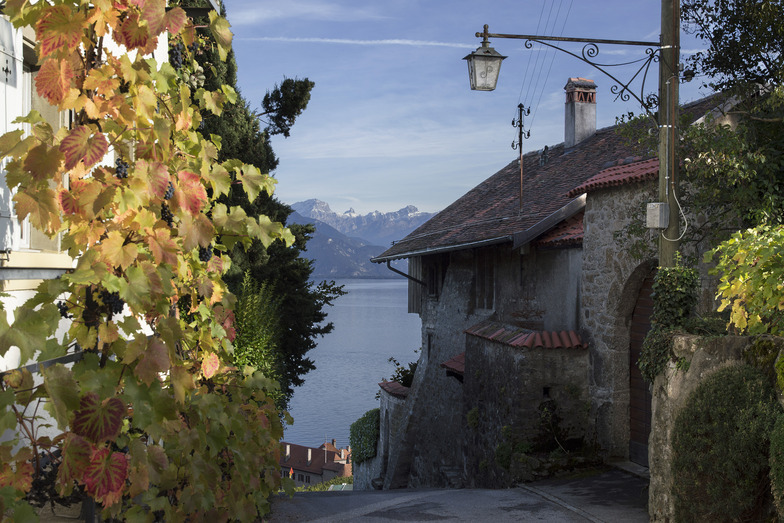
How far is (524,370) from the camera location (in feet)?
35.0

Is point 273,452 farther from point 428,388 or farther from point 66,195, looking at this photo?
point 428,388

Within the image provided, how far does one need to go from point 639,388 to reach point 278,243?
9.27 metres

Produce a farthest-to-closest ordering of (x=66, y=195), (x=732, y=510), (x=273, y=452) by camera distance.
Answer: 1. (x=732, y=510)
2. (x=273, y=452)
3. (x=66, y=195)

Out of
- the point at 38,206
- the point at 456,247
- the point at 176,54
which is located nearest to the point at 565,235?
the point at 456,247

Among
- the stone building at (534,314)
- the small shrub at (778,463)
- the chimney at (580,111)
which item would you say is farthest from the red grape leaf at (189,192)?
the chimney at (580,111)

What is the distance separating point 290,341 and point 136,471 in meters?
14.0

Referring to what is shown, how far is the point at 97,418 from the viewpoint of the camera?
90.8 inches

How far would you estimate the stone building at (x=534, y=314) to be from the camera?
33.3 feet

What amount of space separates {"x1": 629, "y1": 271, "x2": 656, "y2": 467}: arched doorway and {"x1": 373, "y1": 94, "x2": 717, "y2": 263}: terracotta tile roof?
270cm

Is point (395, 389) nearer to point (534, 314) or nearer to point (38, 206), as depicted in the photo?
point (534, 314)

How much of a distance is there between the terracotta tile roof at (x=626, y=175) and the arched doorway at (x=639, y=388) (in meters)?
1.33

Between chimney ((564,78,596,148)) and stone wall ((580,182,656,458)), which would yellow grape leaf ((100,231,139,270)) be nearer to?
stone wall ((580,182,656,458))

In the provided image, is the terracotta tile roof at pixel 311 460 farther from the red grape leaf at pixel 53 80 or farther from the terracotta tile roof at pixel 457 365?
the red grape leaf at pixel 53 80

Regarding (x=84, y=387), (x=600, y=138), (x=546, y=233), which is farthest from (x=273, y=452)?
(x=600, y=138)
